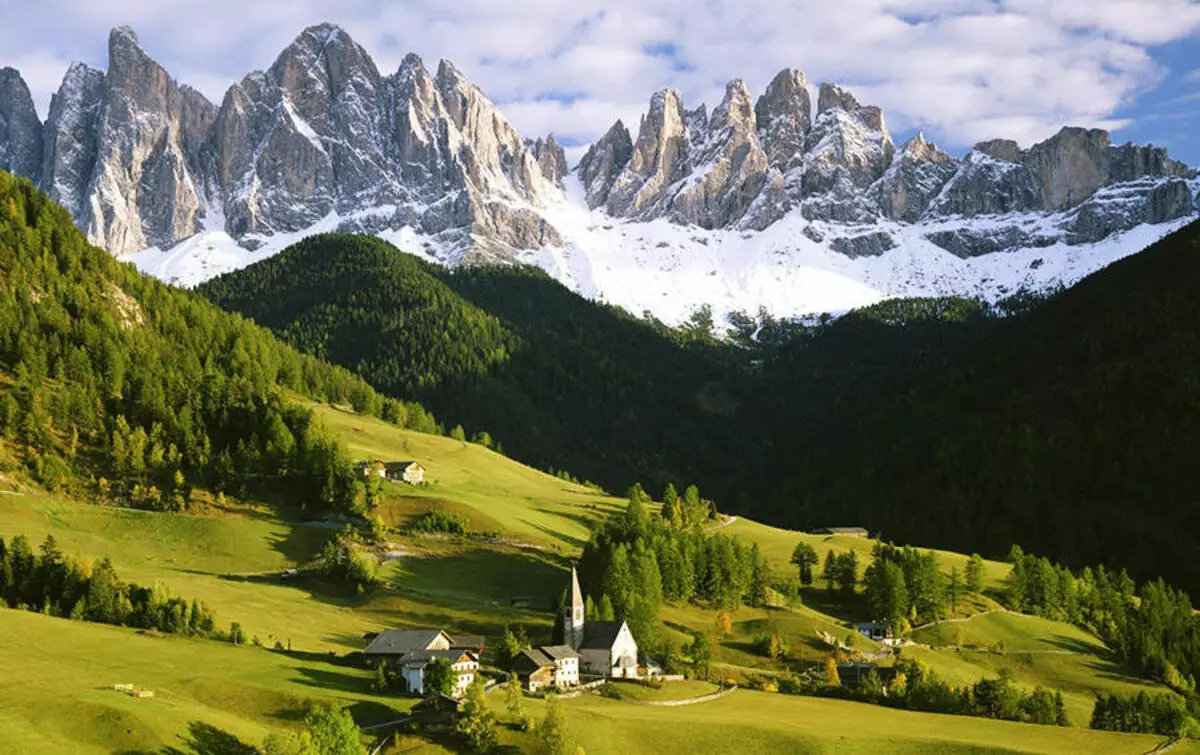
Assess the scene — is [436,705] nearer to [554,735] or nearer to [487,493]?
[554,735]

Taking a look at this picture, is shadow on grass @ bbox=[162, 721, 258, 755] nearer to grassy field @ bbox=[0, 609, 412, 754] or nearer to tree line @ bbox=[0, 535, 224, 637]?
grassy field @ bbox=[0, 609, 412, 754]

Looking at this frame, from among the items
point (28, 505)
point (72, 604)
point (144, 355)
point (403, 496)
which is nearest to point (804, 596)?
point (403, 496)

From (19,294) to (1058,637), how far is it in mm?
150461

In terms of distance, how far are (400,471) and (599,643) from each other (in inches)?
2834

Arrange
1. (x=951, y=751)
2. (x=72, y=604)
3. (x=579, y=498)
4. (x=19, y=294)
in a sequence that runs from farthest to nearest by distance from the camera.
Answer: (x=579, y=498) < (x=19, y=294) < (x=72, y=604) < (x=951, y=751)

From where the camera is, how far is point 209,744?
212ft

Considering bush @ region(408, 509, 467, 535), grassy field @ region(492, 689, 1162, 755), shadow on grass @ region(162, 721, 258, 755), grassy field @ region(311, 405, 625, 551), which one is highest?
grassy field @ region(311, 405, 625, 551)

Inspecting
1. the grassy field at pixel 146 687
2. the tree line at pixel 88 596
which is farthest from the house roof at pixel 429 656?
the tree line at pixel 88 596

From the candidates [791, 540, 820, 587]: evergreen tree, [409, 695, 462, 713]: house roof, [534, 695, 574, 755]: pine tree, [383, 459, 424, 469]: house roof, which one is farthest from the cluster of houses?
[383, 459, 424, 469]: house roof

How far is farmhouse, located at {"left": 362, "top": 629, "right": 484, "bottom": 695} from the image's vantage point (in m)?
81.4

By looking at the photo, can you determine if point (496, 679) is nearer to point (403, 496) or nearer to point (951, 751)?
point (951, 751)

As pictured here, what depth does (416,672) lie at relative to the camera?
81.4m

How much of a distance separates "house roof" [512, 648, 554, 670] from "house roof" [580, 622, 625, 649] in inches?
267

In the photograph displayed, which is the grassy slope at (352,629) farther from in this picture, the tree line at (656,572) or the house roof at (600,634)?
the house roof at (600,634)
